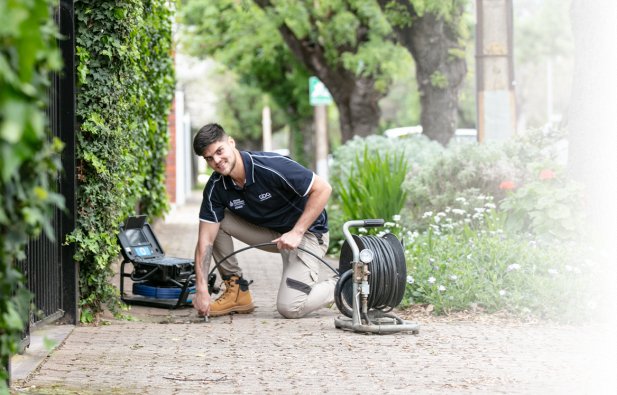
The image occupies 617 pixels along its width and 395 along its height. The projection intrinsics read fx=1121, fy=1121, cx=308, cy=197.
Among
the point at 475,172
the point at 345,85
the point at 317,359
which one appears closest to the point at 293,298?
the point at 317,359

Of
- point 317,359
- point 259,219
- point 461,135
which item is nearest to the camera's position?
point 317,359

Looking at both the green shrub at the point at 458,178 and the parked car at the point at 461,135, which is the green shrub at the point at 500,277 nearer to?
the green shrub at the point at 458,178

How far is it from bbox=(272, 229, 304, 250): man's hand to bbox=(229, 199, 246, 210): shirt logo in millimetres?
481

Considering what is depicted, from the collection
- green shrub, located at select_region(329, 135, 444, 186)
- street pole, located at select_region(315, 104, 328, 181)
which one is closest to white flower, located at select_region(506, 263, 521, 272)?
green shrub, located at select_region(329, 135, 444, 186)

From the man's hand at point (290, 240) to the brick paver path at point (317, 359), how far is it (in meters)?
0.60

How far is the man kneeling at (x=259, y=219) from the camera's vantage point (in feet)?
27.9

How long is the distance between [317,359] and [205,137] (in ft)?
7.03

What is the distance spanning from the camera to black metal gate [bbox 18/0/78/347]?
7.79 meters

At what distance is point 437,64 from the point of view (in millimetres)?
19156

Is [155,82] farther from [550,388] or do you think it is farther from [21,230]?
[21,230]

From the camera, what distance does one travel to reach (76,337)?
7.66 m

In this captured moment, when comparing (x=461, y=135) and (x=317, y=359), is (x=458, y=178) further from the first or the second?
(x=461, y=135)

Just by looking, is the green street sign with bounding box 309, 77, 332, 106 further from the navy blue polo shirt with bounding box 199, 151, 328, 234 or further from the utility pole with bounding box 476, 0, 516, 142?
the navy blue polo shirt with bounding box 199, 151, 328, 234

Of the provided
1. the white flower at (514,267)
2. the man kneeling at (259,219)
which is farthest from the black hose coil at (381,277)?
the white flower at (514,267)
